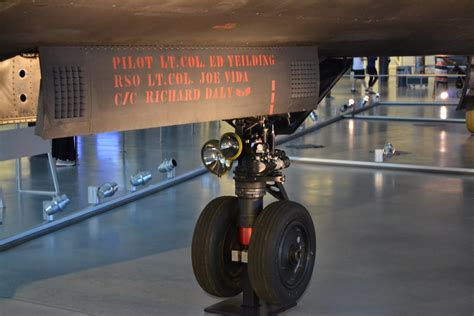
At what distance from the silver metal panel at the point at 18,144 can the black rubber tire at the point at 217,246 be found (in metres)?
2.92

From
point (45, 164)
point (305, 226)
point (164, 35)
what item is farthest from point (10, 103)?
point (45, 164)

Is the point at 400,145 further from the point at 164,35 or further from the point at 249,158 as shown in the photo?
the point at 164,35

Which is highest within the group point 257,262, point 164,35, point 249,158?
point 164,35

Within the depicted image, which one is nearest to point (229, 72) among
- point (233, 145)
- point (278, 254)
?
point (233, 145)

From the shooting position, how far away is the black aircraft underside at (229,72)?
3.15m

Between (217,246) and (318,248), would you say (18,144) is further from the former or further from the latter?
(217,246)

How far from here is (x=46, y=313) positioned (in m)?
5.38

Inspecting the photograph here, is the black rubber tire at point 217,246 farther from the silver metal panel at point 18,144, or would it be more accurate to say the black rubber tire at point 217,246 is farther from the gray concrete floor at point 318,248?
the silver metal panel at point 18,144

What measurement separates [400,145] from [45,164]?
5.79 meters

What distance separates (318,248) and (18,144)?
10.2ft

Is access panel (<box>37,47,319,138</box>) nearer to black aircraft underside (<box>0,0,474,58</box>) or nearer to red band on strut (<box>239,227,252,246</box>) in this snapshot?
black aircraft underside (<box>0,0,474,58</box>)

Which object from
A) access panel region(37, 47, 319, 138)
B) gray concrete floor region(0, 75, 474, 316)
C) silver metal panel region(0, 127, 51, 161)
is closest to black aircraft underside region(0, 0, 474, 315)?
access panel region(37, 47, 319, 138)

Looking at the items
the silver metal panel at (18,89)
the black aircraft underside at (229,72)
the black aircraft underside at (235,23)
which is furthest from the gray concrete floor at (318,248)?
the silver metal panel at (18,89)

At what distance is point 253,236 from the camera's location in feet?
16.5
